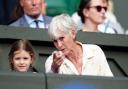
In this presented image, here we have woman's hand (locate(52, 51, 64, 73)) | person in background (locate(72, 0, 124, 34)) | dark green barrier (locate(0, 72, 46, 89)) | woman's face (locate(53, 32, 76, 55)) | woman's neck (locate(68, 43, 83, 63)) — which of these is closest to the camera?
dark green barrier (locate(0, 72, 46, 89))

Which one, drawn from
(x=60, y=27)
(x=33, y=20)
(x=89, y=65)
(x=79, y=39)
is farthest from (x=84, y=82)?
(x=79, y=39)

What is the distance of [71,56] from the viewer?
637cm

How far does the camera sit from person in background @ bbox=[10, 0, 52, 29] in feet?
29.8

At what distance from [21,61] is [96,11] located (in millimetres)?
3340

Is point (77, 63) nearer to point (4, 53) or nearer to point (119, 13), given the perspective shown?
point (4, 53)

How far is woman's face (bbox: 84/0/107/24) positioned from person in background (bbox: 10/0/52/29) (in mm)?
696

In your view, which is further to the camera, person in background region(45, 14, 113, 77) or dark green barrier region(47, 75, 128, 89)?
person in background region(45, 14, 113, 77)

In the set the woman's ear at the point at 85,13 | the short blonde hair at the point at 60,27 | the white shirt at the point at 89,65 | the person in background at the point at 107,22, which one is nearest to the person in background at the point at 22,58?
the white shirt at the point at 89,65

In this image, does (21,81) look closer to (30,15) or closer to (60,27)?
(60,27)

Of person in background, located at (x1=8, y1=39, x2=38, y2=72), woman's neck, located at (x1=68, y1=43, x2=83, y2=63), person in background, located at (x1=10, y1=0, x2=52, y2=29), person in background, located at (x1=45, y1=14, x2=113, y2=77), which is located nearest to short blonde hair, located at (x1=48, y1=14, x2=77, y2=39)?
person in background, located at (x1=45, y1=14, x2=113, y2=77)

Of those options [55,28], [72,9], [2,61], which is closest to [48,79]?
[55,28]

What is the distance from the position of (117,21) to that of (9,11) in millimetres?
1876

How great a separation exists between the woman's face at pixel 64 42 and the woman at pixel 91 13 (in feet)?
10.1

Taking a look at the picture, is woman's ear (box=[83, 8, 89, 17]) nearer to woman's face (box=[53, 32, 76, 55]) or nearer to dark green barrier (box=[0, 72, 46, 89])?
woman's face (box=[53, 32, 76, 55])
